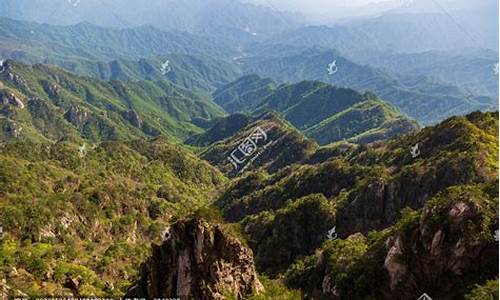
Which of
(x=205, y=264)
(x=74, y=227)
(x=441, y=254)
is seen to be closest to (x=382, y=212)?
(x=441, y=254)

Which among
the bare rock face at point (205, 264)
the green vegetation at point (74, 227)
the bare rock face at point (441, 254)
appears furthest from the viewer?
the green vegetation at point (74, 227)

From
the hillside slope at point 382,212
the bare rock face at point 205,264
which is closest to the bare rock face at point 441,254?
the hillside slope at point 382,212

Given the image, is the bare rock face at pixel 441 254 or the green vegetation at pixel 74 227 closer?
the bare rock face at pixel 441 254

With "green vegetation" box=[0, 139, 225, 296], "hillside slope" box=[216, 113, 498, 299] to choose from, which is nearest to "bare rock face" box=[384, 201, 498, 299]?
"hillside slope" box=[216, 113, 498, 299]

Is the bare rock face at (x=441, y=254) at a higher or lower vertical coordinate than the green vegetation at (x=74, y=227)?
higher

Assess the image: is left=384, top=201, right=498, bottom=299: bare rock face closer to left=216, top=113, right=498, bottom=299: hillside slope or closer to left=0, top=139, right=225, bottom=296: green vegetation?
left=216, top=113, right=498, bottom=299: hillside slope

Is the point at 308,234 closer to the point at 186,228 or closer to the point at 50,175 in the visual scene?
the point at 186,228

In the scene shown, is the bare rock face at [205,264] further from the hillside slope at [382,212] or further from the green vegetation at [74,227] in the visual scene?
the green vegetation at [74,227]

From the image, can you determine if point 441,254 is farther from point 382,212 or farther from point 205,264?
point 382,212
